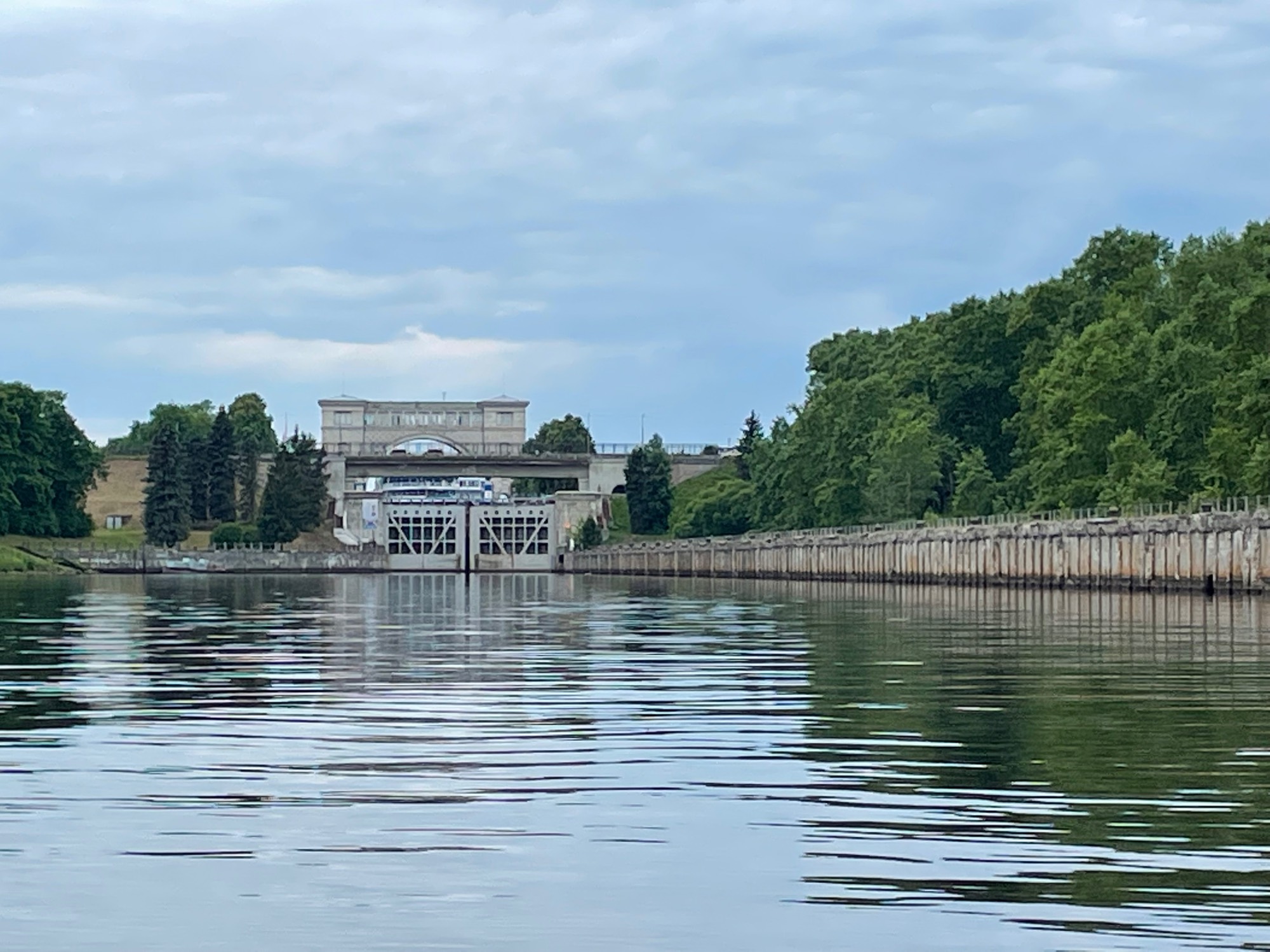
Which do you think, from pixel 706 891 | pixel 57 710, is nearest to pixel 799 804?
pixel 706 891

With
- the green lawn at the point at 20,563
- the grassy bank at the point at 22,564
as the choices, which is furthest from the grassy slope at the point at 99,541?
the green lawn at the point at 20,563

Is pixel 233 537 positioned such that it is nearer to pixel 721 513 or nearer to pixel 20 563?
pixel 721 513

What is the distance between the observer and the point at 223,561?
581 ft

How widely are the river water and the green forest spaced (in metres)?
48.8

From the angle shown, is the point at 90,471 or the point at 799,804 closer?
the point at 799,804

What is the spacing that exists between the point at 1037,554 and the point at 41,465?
99520 mm

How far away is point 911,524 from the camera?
375 feet

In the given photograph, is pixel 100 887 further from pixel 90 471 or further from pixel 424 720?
pixel 90 471

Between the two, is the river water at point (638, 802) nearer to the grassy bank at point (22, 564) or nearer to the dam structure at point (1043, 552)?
the dam structure at point (1043, 552)

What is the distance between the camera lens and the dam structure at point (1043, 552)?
2520 inches

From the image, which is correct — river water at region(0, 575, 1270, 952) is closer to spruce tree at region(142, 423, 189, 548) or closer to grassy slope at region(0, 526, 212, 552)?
grassy slope at region(0, 526, 212, 552)

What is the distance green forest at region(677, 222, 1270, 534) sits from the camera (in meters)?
85.0

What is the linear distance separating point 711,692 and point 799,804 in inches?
418

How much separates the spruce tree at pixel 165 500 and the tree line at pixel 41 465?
489 inches
